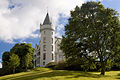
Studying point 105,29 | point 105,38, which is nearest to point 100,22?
point 105,29

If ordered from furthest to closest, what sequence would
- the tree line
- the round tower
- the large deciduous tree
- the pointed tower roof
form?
the pointed tower roof
the round tower
the tree line
the large deciduous tree

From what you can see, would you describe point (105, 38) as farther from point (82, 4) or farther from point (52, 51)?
point (52, 51)

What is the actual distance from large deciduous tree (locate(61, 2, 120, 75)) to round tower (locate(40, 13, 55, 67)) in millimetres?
27682

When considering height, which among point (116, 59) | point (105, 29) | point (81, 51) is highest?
point (105, 29)

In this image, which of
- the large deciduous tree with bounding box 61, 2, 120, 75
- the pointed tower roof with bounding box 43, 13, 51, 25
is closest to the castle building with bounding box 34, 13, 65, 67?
the pointed tower roof with bounding box 43, 13, 51, 25

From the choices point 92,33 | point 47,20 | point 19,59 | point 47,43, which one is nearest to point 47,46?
point 47,43

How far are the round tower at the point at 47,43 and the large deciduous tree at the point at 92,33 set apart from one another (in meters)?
27.7

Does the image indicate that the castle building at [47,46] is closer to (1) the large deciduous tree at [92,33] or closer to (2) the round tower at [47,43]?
(2) the round tower at [47,43]

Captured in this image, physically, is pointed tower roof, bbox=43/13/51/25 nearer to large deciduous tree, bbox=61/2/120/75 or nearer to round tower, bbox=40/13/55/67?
round tower, bbox=40/13/55/67

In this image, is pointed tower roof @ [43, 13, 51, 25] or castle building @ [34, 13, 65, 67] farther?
pointed tower roof @ [43, 13, 51, 25]

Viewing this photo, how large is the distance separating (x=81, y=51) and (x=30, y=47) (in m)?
31.5

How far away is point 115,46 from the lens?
24.3 meters

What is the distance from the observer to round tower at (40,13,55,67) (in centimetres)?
5409

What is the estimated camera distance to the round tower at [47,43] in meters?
54.1
